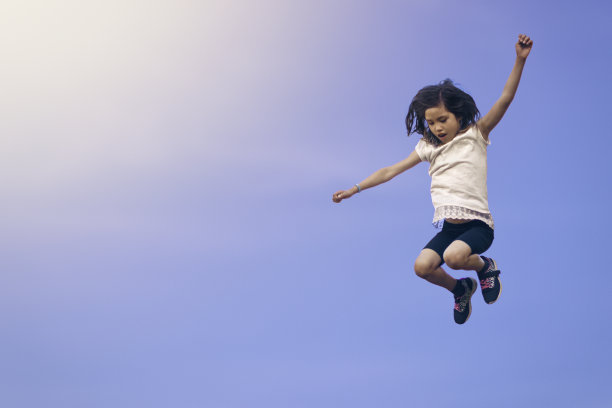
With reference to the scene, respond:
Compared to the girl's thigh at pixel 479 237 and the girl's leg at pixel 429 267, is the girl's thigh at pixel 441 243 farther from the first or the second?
the girl's thigh at pixel 479 237

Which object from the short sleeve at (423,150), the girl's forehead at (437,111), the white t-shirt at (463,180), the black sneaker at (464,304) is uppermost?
the girl's forehead at (437,111)

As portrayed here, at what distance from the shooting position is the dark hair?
7.84 m

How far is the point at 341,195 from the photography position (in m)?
8.38

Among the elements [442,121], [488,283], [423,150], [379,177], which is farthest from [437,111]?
[488,283]

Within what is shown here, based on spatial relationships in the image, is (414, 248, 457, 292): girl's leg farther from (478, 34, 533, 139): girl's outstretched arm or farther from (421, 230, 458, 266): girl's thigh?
(478, 34, 533, 139): girl's outstretched arm

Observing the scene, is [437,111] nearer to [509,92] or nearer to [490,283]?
[509,92]

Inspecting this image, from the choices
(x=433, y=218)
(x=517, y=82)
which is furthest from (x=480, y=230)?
(x=517, y=82)

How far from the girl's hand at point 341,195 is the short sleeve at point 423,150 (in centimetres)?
86

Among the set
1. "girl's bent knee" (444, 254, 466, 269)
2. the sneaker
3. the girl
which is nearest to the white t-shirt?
the girl

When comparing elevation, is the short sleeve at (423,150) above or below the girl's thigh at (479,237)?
above

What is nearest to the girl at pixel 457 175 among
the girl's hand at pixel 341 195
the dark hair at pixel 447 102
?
the dark hair at pixel 447 102

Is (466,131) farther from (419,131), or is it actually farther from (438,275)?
(438,275)

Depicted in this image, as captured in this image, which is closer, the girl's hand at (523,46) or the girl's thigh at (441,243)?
the girl's hand at (523,46)

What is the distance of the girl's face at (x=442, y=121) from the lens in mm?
7812
